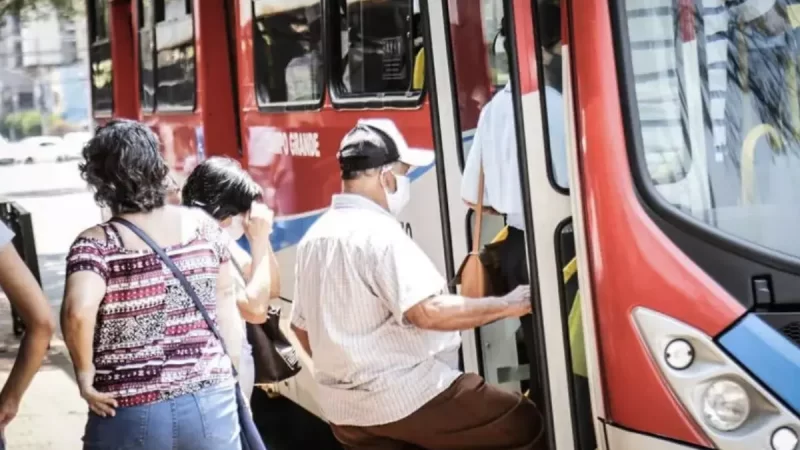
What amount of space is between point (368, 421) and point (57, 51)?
5256cm


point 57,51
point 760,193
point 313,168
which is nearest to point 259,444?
point 760,193

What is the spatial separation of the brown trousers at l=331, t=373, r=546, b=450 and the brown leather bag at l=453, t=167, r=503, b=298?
35cm

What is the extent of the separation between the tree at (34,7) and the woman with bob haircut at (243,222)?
1617 cm

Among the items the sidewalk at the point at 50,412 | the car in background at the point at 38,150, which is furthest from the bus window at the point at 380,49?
the car in background at the point at 38,150

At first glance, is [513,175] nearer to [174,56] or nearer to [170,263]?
[170,263]

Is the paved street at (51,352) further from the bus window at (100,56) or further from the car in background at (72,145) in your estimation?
the car in background at (72,145)

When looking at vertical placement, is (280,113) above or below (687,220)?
above

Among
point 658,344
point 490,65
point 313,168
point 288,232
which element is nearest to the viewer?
point 658,344

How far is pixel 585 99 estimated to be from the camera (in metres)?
4.02

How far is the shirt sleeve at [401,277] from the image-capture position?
4.18 m

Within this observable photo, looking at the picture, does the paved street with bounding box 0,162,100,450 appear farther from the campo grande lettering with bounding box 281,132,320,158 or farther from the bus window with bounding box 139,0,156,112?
the bus window with bounding box 139,0,156,112

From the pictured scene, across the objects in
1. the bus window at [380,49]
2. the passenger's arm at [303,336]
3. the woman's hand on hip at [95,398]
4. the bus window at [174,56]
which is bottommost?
the woman's hand on hip at [95,398]

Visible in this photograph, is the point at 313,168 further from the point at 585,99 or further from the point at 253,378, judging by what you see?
the point at 585,99

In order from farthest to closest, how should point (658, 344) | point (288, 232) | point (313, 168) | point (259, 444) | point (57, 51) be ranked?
point (57, 51) < point (288, 232) < point (313, 168) < point (259, 444) < point (658, 344)
